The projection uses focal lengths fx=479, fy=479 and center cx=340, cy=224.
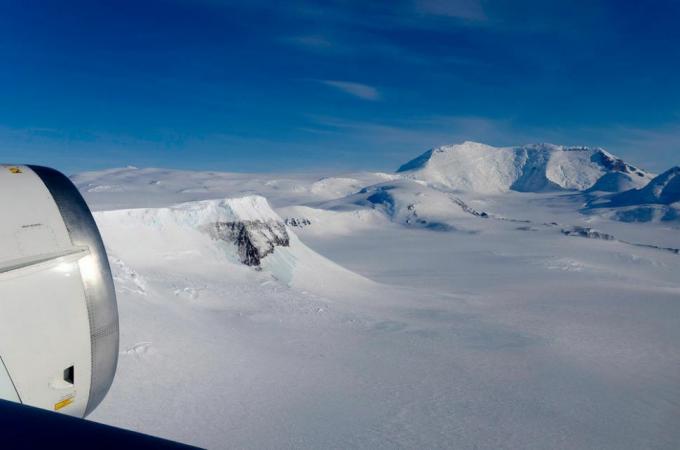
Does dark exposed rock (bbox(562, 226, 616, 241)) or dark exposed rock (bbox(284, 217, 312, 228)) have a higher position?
dark exposed rock (bbox(284, 217, 312, 228))

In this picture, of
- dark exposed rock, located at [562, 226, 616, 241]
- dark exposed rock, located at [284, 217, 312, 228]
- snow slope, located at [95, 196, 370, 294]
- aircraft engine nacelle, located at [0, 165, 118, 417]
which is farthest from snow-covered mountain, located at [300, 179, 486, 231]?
aircraft engine nacelle, located at [0, 165, 118, 417]

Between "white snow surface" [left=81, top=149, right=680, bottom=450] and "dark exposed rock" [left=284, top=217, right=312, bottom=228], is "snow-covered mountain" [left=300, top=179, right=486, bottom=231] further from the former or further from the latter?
"white snow surface" [left=81, top=149, right=680, bottom=450]

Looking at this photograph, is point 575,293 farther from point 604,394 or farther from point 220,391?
point 220,391

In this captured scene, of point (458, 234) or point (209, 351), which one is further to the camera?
point (458, 234)

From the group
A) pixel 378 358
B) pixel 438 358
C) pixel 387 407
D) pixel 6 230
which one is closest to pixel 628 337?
pixel 438 358

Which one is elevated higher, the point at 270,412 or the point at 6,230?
the point at 6,230
